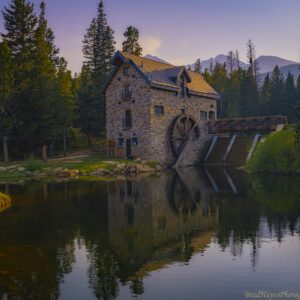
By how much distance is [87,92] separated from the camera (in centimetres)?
5681

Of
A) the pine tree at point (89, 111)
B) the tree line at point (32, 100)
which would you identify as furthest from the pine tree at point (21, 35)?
the pine tree at point (89, 111)

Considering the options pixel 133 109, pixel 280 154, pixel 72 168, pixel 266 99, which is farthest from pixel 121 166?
pixel 266 99

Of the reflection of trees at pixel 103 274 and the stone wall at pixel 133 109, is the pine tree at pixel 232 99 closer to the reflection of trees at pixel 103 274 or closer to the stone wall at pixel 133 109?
the stone wall at pixel 133 109

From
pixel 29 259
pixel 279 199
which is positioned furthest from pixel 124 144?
pixel 29 259

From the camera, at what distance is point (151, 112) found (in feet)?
149

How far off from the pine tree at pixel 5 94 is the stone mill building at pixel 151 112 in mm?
10982

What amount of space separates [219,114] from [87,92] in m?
28.8

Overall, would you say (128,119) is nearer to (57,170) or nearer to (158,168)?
(158,168)

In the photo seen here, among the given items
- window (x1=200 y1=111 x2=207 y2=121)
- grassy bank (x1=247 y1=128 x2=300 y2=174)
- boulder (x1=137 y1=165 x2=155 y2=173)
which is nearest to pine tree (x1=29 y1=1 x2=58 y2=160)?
boulder (x1=137 y1=165 x2=155 y2=173)

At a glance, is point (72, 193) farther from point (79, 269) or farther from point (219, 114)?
point (219, 114)

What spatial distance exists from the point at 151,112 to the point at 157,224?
29.3 m

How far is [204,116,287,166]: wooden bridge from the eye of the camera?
4875 centimetres

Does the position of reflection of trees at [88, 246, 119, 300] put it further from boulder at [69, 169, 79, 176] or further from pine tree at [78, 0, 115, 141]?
pine tree at [78, 0, 115, 141]

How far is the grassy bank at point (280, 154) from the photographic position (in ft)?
110
